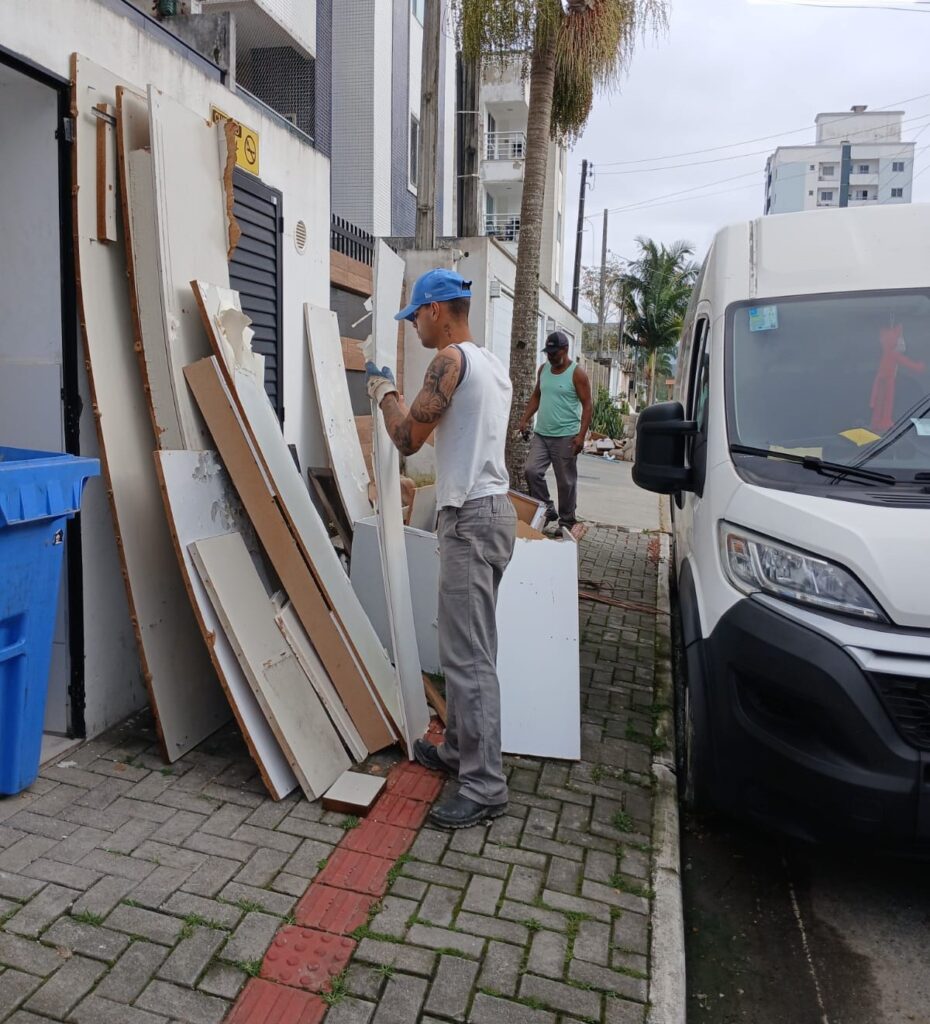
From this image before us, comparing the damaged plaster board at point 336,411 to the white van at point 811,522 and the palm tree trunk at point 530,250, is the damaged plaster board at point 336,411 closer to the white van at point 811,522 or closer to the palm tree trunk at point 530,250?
the white van at point 811,522

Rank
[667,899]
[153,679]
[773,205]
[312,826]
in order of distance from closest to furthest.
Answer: [667,899] < [312,826] < [153,679] < [773,205]

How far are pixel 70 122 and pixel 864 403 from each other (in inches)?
132

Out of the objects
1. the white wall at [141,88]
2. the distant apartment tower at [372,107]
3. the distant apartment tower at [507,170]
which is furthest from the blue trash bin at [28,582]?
the distant apartment tower at [507,170]

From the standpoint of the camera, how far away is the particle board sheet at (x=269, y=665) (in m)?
3.47

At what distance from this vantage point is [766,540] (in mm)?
3049

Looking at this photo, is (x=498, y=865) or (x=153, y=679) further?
(x=153, y=679)

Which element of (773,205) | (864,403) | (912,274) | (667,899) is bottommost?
(667,899)

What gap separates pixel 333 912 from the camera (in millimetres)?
2771

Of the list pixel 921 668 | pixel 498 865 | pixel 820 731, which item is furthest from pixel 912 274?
pixel 498 865

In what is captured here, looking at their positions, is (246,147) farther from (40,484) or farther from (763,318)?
(763,318)

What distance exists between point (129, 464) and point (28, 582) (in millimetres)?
750

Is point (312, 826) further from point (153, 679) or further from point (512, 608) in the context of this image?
point (512, 608)

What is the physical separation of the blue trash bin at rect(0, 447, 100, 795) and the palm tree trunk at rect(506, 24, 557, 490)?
5811 mm

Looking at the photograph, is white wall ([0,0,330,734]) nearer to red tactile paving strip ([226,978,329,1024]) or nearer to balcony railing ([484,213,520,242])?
red tactile paving strip ([226,978,329,1024])
